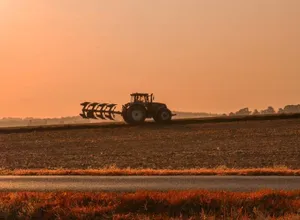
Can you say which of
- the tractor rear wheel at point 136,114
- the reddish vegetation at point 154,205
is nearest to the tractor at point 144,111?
the tractor rear wheel at point 136,114

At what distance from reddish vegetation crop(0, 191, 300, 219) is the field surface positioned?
10949 mm

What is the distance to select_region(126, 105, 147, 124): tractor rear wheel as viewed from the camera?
46.6 meters

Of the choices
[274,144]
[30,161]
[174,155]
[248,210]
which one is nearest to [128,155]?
[174,155]

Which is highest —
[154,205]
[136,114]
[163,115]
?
[136,114]

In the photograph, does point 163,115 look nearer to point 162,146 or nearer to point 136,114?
point 136,114

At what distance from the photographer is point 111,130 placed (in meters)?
45.3

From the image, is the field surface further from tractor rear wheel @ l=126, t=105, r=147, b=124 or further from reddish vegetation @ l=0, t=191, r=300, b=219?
reddish vegetation @ l=0, t=191, r=300, b=219

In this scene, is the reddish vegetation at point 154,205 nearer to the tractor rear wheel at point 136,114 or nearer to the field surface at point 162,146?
the field surface at point 162,146

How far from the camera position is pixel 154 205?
11.4m

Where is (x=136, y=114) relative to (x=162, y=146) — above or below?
above

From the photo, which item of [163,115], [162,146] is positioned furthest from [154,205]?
[163,115]

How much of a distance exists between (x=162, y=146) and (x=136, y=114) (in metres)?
13.7

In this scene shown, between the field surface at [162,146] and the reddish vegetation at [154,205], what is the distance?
10949 millimetres

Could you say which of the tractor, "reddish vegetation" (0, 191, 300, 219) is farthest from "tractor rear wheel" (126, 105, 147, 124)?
"reddish vegetation" (0, 191, 300, 219)
